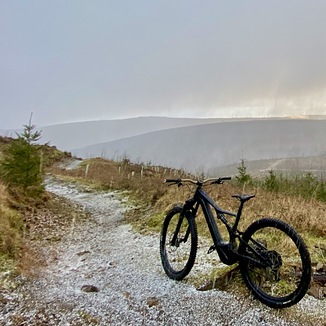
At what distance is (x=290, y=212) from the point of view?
221 inches

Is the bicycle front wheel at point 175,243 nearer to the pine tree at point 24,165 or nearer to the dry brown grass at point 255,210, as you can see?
the dry brown grass at point 255,210

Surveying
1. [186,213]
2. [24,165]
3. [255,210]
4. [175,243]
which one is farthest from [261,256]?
[24,165]

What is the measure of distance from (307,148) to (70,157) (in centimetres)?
5114

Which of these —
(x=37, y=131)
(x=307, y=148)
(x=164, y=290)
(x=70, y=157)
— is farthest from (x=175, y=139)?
(x=164, y=290)

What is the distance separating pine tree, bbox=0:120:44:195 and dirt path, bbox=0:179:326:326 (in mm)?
3617

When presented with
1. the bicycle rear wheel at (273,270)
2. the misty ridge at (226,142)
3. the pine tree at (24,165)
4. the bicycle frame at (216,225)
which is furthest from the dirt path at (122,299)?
the misty ridge at (226,142)

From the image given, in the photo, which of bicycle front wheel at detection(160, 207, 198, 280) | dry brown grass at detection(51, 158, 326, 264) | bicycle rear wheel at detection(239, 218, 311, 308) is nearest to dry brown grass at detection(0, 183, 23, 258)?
bicycle front wheel at detection(160, 207, 198, 280)

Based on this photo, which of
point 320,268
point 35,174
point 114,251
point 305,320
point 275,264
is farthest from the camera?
point 35,174

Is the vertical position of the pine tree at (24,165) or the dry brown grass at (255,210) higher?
the pine tree at (24,165)

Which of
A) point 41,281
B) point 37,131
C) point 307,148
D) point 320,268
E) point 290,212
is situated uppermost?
point 307,148

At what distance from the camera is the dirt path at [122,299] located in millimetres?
2949

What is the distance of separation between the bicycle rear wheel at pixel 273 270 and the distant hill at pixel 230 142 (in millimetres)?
52026

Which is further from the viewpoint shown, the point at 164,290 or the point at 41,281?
the point at 41,281

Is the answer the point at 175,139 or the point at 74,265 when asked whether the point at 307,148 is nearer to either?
the point at 175,139
